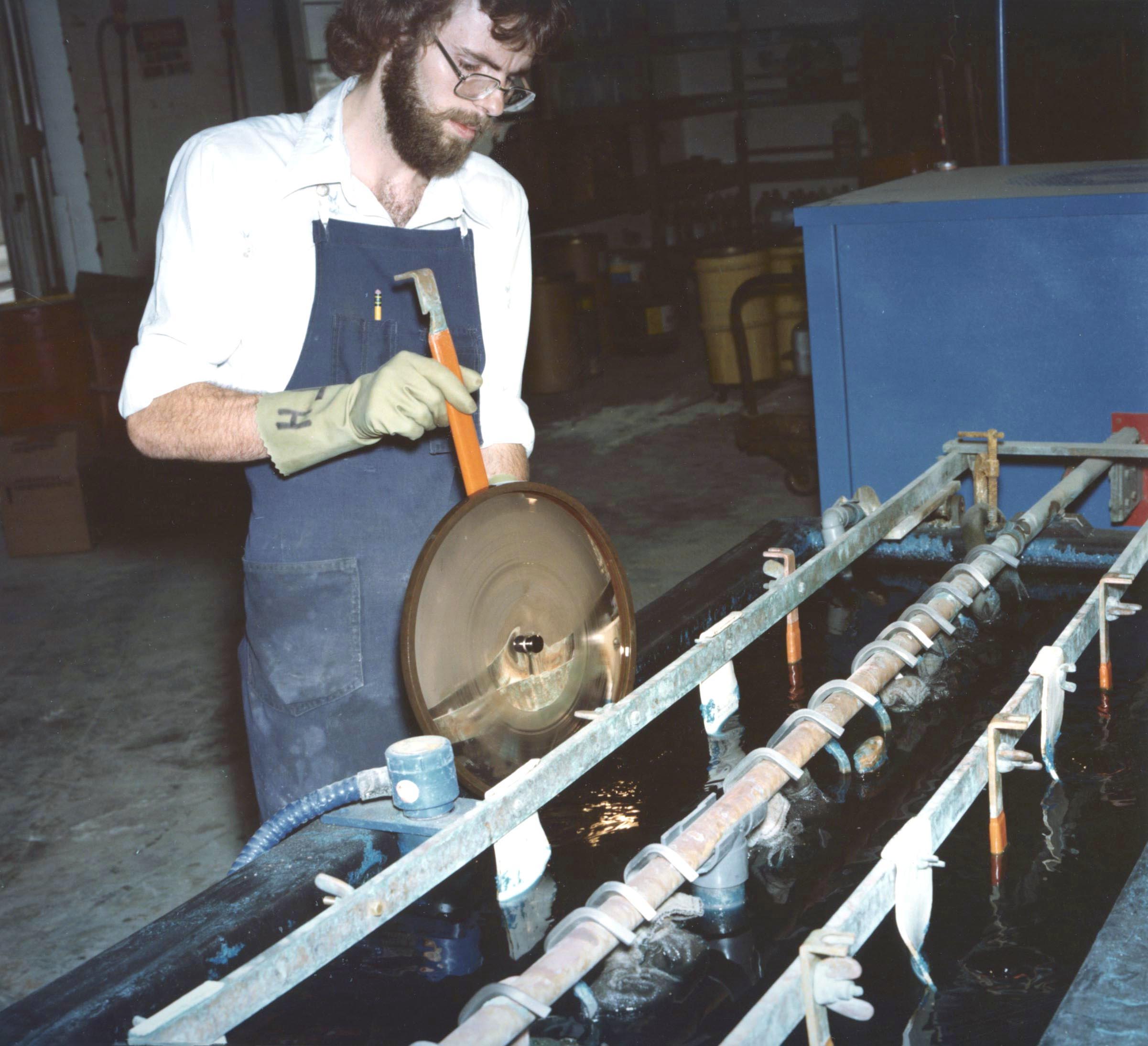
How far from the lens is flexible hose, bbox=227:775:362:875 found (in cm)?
134

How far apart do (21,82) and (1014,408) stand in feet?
20.5

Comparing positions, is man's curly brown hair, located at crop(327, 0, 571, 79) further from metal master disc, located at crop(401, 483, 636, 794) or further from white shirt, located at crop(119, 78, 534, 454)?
metal master disc, located at crop(401, 483, 636, 794)

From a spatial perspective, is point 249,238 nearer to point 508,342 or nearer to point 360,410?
point 360,410

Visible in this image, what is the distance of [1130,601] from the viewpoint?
7.11 feet

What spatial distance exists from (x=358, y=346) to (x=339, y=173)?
23 cm

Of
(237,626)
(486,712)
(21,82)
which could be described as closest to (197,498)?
(237,626)

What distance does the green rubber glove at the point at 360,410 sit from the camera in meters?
1.40

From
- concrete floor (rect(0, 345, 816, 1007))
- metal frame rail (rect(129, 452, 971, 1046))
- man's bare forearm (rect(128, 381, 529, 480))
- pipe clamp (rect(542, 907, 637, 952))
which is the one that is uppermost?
man's bare forearm (rect(128, 381, 529, 480))

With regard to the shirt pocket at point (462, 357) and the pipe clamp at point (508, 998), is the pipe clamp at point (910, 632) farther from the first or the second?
the pipe clamp at point (508, 998)

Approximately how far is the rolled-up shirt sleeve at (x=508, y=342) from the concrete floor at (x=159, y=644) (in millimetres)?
1671

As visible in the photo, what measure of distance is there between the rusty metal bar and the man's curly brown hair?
0.82m

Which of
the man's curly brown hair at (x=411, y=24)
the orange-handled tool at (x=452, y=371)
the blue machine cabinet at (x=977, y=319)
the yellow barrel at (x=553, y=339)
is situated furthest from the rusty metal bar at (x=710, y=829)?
the yellow barrel at (x=553, y=339)

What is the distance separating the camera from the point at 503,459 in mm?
1893

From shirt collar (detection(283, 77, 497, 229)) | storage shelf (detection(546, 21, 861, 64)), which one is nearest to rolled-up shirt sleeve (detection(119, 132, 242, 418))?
shirt collar (detection(283, 77, 497, 229))
